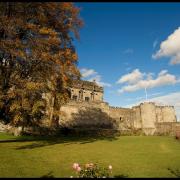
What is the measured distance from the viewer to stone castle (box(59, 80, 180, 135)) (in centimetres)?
4092

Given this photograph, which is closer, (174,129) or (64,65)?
(64,65)

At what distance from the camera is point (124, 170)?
387 inches

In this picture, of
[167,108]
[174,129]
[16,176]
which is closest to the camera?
[16,176]

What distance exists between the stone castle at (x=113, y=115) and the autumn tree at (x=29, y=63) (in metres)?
20.4

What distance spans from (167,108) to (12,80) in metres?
43.8

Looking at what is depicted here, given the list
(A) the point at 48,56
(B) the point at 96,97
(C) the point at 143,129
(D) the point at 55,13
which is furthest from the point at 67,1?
(B) the point at 96,97

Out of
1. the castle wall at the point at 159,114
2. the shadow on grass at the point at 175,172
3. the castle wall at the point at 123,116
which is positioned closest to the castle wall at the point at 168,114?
the castle wall at the point at 159,114

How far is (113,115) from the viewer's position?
157 feet

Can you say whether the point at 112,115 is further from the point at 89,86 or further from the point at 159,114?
the point at 89,86

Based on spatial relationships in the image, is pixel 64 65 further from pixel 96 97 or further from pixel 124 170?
pixel 96 97

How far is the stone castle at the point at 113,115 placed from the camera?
134ft

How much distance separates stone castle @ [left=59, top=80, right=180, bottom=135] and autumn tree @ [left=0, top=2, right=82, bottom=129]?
20.4 m

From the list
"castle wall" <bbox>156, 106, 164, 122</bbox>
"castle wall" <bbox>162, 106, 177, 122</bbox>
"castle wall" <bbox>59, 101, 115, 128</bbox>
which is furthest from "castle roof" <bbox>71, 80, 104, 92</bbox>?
"castle wall" <bbox>162, 106, 177, 122</bbox>

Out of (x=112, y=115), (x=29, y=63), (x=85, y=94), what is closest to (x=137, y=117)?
(x=112, y=115)
